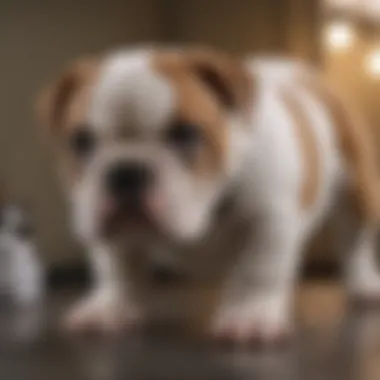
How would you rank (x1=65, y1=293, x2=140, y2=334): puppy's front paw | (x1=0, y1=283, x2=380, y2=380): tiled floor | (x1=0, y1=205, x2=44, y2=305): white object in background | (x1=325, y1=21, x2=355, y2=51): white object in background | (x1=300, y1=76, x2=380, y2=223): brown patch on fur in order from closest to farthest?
(x1=0, y1=283, x2=380, y2=380): tiled floor < (x1=65, y1=293, x2=140, y2=334): puppy's front paw < (x1=300, y1=76, x2=380, y2=223): brown patch on fur < (x1=0, y1=205, x2=44, y2=305): white object in background < (x1=325, y1=21, x2=355, y2=51): white object in background

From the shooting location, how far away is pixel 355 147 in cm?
100

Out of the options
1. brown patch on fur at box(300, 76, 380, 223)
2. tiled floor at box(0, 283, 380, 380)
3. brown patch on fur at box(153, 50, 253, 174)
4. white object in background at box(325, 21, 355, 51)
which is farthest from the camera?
white object in background at box(325, 21, 355, 51)

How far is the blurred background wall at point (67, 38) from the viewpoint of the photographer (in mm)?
1593

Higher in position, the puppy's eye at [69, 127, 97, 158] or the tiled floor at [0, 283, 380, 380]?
the puppy's eye at [69, 127, 97, 158]

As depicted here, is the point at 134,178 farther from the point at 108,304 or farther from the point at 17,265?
the point at 17,265

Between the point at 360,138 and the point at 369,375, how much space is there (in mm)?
395

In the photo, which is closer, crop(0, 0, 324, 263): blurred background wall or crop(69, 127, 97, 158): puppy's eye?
crop(69, 127, 97, 158): puppy's eye

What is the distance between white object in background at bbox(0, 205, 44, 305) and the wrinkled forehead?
41 cm

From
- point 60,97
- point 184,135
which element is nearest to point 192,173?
point 184,135

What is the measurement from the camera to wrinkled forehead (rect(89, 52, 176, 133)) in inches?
30.0

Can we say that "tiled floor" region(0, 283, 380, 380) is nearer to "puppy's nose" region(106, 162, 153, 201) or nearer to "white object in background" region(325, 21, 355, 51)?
"puppy's nose" region(106, 162, 153, 201)

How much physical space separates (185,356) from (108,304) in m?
0.18

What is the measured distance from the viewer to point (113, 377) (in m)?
0.67

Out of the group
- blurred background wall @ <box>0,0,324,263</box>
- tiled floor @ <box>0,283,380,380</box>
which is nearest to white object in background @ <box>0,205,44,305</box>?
tiled floor @ <box>0,283,380,380</box>
